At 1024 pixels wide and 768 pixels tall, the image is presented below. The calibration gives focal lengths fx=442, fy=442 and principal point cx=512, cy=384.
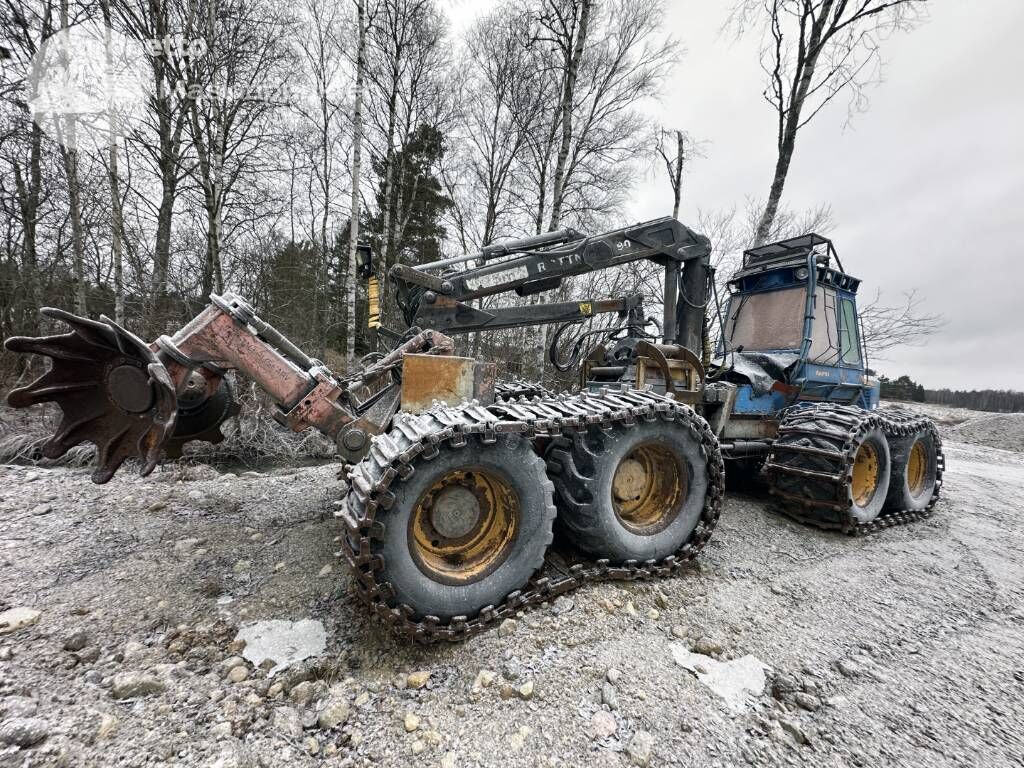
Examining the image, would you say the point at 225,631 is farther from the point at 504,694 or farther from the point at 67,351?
the point at 67,351

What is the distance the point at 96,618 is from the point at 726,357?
5.16 metres

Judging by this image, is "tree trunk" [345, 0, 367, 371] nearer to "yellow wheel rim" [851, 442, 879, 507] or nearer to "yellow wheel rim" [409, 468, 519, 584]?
"yellow wheel rim" [409, 468, 519, 584]

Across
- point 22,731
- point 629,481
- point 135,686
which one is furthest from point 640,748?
point 22,731

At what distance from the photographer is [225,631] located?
6.65ft

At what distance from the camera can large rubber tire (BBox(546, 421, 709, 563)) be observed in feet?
8.20

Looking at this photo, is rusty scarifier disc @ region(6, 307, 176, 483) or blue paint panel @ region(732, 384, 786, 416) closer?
rusty scarifier disc @ region(6, 307, 176, 483)

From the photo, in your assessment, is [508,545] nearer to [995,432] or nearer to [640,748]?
[640,748]

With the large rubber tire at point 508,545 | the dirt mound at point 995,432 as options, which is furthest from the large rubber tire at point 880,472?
the dirt mound at point 995,432

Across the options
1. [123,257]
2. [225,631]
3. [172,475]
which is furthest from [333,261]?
[225,631]

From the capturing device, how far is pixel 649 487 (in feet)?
9.78

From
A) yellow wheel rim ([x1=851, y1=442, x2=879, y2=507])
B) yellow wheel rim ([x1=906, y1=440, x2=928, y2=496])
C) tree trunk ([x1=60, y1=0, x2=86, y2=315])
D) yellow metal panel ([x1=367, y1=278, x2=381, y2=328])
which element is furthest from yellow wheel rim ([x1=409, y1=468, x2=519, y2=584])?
tree trunk ([x1=60, y1=0, x2=86, y2=315])

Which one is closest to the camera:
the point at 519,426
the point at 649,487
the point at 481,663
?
the point at 481,663

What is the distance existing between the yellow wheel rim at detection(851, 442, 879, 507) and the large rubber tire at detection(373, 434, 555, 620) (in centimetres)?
340

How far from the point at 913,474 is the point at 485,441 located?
5.09 meters
